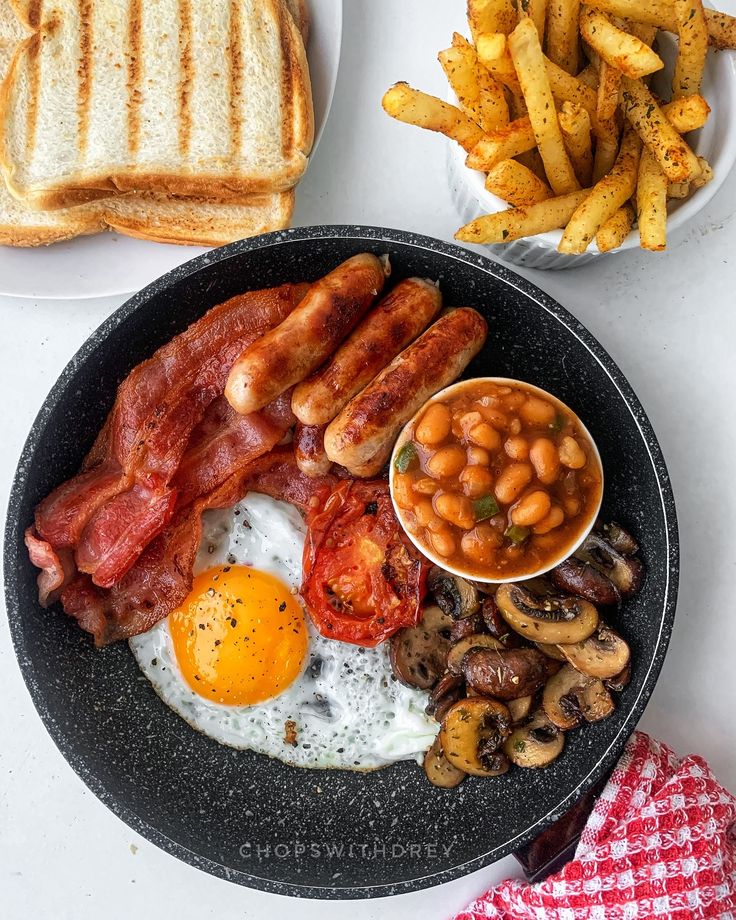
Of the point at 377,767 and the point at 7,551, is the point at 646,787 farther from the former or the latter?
the point at 7,551

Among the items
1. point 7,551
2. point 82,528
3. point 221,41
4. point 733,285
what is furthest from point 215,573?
point 733,285

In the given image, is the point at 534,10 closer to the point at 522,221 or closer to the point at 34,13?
the point at 522,221

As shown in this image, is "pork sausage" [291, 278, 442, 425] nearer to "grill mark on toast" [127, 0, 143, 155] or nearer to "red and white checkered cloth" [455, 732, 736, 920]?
"grill mark on toast" [127, 0, 143, 155]

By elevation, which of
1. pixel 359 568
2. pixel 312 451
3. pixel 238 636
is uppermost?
pixel 312 451

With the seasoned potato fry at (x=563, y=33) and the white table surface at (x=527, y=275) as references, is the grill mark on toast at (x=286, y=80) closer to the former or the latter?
the white table surface at (x=527, y=275)

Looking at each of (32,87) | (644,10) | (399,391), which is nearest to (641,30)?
(644,10)

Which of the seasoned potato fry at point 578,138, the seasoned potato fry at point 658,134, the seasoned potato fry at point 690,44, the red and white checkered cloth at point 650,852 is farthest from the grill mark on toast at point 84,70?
the red and white checkered cloth at point 650,852
